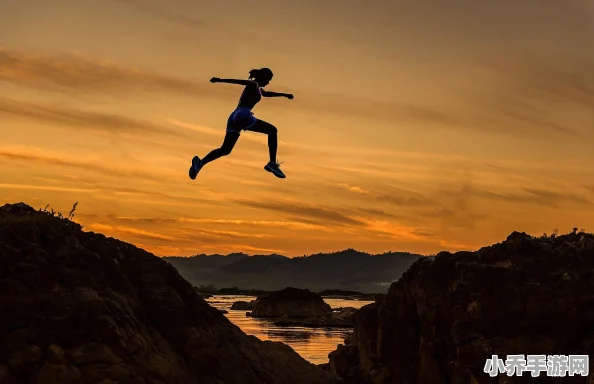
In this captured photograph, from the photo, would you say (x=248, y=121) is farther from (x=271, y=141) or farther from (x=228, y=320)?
(x=228, y=320)

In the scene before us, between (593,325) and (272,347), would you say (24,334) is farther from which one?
(593,325)

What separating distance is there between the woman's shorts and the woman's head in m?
0.84

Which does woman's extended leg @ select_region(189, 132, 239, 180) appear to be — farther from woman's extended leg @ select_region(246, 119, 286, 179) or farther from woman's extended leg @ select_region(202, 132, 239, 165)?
woman's extended leg @ select_region(246, 119, 286, 179)

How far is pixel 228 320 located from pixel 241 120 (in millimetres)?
9717

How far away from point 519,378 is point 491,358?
46.7 inches

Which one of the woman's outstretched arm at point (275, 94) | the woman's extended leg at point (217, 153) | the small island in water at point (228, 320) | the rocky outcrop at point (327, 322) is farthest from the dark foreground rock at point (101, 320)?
the rocky outcrop at point (327, 322)

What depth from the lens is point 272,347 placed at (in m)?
29.8

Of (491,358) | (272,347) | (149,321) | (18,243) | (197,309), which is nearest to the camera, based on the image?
(18,243)

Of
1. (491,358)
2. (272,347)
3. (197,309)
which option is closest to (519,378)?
(491,358)

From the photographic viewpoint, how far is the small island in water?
67.8 feet

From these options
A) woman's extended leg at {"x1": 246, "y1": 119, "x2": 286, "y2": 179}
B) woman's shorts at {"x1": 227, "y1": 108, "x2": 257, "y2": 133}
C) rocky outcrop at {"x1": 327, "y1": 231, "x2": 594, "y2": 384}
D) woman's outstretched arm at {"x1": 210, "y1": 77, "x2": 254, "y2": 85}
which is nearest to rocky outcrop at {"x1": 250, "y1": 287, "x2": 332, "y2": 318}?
rocky outcrop at {"x1": 327, "y1": 231, "x2": 594, "y2": 384}

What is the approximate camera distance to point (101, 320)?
2100cm

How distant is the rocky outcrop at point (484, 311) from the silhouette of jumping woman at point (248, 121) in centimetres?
1174

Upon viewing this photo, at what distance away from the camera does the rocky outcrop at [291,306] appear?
468 feet
